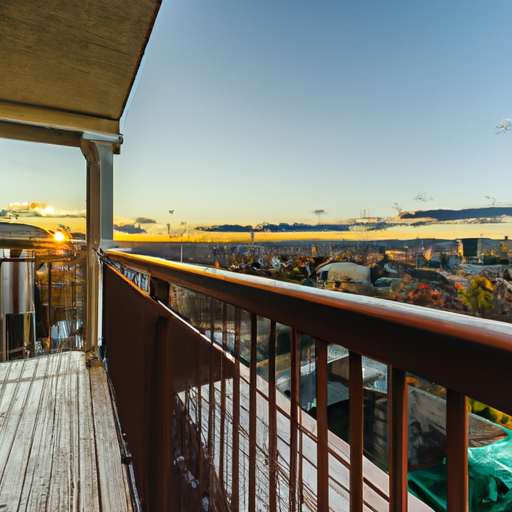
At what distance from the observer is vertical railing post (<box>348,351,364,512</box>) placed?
42 centimetres

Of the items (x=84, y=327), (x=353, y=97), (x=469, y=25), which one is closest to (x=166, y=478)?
(x=84, y=327)

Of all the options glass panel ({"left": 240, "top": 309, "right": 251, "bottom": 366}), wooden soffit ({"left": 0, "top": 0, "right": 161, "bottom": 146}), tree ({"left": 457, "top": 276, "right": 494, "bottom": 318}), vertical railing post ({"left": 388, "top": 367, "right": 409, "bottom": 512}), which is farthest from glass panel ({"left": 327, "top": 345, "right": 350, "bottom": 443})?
wooden soffit ({"left": 0, "top": 0, "right": 161, "bottom": 146})

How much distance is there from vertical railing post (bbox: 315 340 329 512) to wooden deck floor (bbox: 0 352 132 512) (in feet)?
4.68

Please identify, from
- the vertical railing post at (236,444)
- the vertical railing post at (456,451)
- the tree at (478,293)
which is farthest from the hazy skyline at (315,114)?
the vertical railing post at (456,451)

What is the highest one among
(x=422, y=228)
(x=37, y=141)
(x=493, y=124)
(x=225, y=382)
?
(x=493, y=124)

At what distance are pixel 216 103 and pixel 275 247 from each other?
5.33 m

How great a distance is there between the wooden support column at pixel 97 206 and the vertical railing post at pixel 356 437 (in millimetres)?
3000

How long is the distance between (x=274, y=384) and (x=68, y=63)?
257 centimetres

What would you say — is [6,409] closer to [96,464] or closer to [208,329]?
[96,464]

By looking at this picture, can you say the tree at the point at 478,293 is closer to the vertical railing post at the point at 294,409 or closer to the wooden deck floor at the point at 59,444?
the vertical railing post at the point at 294,409

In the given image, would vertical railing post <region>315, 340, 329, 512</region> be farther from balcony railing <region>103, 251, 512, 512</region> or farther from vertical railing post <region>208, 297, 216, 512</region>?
vertical railing post <region>208, 297, 216, 512</region>

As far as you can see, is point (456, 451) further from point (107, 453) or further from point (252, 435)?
point (107, 453)

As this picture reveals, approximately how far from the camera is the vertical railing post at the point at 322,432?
49 cm

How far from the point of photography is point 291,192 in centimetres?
620
